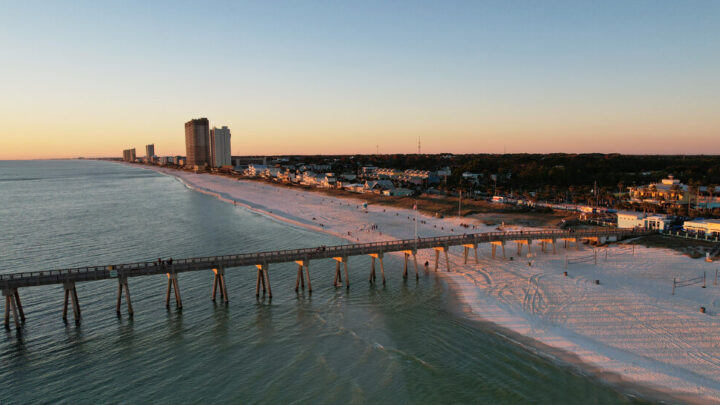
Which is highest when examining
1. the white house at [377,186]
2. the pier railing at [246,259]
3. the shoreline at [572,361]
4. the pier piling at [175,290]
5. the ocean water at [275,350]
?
the white house at [377,186]

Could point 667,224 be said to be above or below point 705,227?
below

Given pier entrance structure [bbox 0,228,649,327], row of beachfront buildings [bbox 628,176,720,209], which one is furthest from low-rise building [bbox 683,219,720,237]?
row of beachfront buildings [bbox 628,176,720,209]

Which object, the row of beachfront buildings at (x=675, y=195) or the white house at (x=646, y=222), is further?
the row of beachfront buildings at (x=675, y=195)

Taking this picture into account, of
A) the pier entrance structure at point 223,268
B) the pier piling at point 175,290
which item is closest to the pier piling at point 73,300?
the pier entrance structure at point 223,268

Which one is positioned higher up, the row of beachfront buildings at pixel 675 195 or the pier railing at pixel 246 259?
the row of beachfront buildings at pixel 675 195

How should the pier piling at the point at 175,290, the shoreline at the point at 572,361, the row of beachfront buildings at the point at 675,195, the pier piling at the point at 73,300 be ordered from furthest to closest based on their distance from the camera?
the row of beachfront buildings at the point at 675,195
the pier piling at the point at 175,290
the pier piling at the point at 73,300
the shoreline at the point at 572,361

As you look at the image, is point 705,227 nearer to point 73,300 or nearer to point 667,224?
point 667,224

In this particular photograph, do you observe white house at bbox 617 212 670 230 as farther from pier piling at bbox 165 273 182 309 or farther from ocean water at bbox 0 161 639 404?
pier piling at bbox 165 273 182 309

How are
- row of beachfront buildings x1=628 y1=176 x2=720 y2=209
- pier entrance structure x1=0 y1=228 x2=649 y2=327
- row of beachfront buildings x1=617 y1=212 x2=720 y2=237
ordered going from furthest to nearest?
1. row of beachfront buildings x1=628 y1=176 x2=720 y2=209
2. row of beachfront buildings x1=617 y1=212 x2=720 y2=237
3. pier entrance structure x1=0 y1=228 x2=649 y2=327

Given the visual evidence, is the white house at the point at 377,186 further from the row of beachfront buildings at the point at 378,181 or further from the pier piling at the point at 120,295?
the pier piling at the point at 120,295

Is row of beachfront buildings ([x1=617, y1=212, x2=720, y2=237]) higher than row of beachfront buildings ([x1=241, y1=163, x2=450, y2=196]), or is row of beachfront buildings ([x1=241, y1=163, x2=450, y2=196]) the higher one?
row of beachfront buildings ([x1=241, y1=163, x2=450, y2=196])

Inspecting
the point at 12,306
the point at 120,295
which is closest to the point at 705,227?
the point at 120,295
